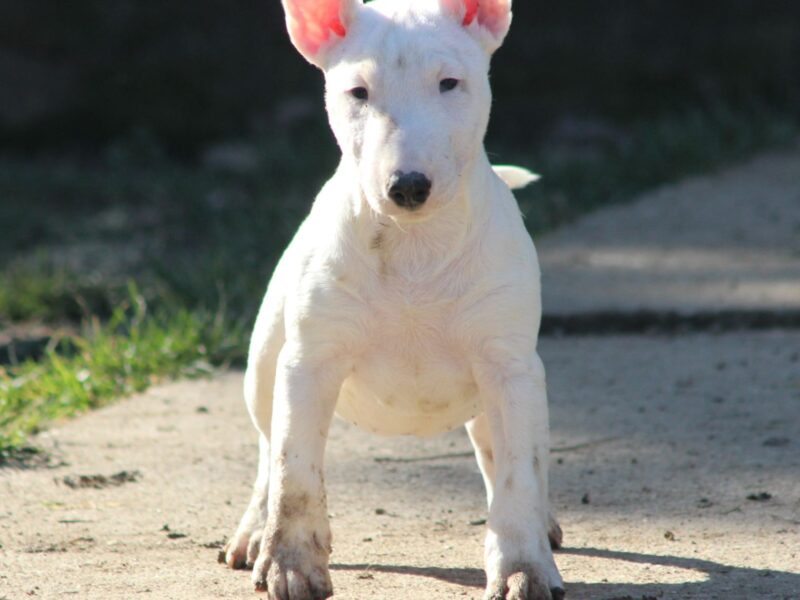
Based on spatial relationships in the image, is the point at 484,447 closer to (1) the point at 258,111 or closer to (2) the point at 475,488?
(2) the point at 475,488

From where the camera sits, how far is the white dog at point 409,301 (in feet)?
10.2

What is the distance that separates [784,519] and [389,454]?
1320mm

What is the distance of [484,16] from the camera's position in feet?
10.8

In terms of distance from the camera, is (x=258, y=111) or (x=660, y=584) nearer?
(x=660, y=584)

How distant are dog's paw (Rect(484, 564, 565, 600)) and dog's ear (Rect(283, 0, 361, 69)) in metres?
1.25

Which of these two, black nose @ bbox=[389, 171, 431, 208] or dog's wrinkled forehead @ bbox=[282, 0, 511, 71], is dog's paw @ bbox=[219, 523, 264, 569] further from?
dog's wrinkled forehead @ bbox=[282, 0, 511, 71]

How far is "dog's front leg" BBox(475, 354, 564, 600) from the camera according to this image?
3084mm

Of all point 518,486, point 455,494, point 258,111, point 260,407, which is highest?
point 258,111

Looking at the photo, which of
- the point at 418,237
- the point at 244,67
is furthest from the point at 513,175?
the point at 244,67

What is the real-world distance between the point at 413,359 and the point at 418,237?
0.29 m

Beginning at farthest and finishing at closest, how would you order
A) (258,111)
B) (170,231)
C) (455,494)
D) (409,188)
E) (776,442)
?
1. (258,111)
2. (170,231)
3. (776,442)
4. (455,494)
5. (409,188)

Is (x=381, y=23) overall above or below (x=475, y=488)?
above

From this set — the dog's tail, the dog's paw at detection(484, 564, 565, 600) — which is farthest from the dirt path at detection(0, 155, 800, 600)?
the dog's tail

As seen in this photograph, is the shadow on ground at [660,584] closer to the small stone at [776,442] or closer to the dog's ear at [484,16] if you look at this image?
the small stone at [776,442]
